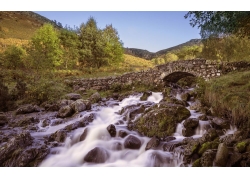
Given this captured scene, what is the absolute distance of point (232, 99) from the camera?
16.0 ft

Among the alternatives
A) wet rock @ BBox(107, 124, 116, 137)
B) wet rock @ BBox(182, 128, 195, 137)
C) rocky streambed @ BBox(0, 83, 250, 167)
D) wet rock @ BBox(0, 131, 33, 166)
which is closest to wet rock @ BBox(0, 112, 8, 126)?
rocky streambed @ BBox(0, 83, 250, 167)

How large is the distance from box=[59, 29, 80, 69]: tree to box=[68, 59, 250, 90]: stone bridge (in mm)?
922

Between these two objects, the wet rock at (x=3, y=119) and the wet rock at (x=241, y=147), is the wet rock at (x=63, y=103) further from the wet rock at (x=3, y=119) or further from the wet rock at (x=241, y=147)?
the wet rock at (x=241, y=147)

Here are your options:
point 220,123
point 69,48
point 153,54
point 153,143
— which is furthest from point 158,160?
point 69,48

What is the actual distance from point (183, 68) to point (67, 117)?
4.99 meters

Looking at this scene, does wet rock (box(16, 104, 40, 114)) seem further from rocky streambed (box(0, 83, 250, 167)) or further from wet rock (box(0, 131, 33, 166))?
wet rock (box(0, 131, 33, 166))

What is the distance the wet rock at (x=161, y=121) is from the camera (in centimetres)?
494

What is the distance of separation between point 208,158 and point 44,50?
7736mm

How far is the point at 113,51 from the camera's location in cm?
651

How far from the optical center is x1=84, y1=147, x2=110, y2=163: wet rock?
13.2 feet

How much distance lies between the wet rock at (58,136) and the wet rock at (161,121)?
1.63m

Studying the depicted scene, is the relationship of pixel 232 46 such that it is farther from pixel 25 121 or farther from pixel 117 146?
pixel 25 121
